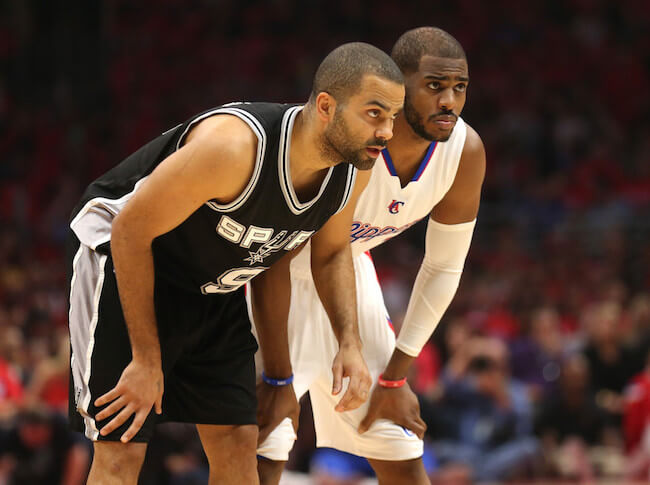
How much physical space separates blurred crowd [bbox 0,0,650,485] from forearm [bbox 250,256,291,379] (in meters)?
2.25

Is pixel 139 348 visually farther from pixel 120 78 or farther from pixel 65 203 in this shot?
pixel 120 78

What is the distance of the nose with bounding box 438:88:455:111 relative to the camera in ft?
11.5

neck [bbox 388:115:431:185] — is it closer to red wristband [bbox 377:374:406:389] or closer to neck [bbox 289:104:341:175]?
neck [bbox 289:104:341:175]

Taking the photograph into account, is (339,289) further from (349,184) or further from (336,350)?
(336,350)

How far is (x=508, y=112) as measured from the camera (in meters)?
13.3

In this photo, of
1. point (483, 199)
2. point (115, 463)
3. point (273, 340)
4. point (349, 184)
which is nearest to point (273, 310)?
point (273, 340)

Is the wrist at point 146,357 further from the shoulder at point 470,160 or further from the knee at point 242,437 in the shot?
the shoulder at point 470,160

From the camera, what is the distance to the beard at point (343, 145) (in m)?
3.01

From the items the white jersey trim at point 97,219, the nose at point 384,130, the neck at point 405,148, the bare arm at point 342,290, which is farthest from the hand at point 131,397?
the neck at point 405,148

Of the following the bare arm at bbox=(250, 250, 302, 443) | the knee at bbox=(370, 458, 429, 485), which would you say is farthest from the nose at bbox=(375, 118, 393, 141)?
the knee at bbox=(370, 458, 429, 485)

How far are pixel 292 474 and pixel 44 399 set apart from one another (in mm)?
1930

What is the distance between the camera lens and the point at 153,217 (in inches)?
114

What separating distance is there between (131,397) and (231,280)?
0.56m

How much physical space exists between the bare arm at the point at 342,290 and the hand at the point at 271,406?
50cm
